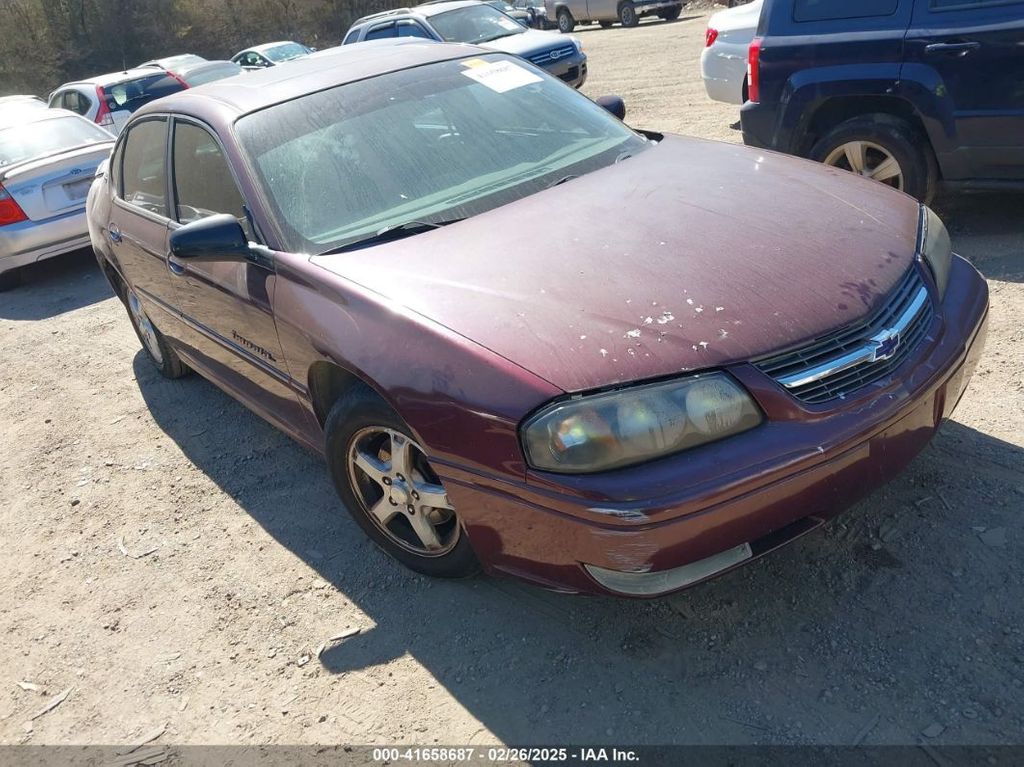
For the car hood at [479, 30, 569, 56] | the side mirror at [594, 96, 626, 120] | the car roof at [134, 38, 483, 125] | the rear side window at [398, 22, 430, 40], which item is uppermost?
the car roof at [134, 38, 483, 125]

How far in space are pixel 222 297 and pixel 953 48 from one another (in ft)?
13.4

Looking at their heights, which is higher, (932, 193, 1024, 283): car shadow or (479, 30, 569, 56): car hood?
(479, 30, 569, 56): car hood

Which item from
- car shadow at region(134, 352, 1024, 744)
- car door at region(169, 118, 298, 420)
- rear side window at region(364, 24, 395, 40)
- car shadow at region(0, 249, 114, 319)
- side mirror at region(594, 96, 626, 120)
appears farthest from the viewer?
rear side window at region(364, 24, 395, 40)

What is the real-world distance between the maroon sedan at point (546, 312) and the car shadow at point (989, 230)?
1.82 metres

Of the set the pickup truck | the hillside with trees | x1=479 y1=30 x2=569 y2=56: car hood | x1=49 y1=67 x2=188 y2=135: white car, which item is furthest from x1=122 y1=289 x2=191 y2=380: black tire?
the hillside with trees

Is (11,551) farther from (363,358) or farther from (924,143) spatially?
(924,143)

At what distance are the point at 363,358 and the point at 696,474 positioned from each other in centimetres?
112

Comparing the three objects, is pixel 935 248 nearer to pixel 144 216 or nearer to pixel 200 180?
pixel 200 180

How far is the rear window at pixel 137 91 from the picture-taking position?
12961 millimetres

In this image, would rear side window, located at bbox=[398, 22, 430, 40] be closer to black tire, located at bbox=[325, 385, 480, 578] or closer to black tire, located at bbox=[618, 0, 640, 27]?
black tire, located at bbox=[325, 385, 480, 578]

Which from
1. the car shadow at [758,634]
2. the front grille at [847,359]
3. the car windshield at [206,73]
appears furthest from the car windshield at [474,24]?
the front grille at [847,359]

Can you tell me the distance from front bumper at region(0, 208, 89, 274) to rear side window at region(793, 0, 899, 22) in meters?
6.35

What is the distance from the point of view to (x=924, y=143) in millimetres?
5113

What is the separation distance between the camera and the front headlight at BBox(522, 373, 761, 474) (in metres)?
2.32
